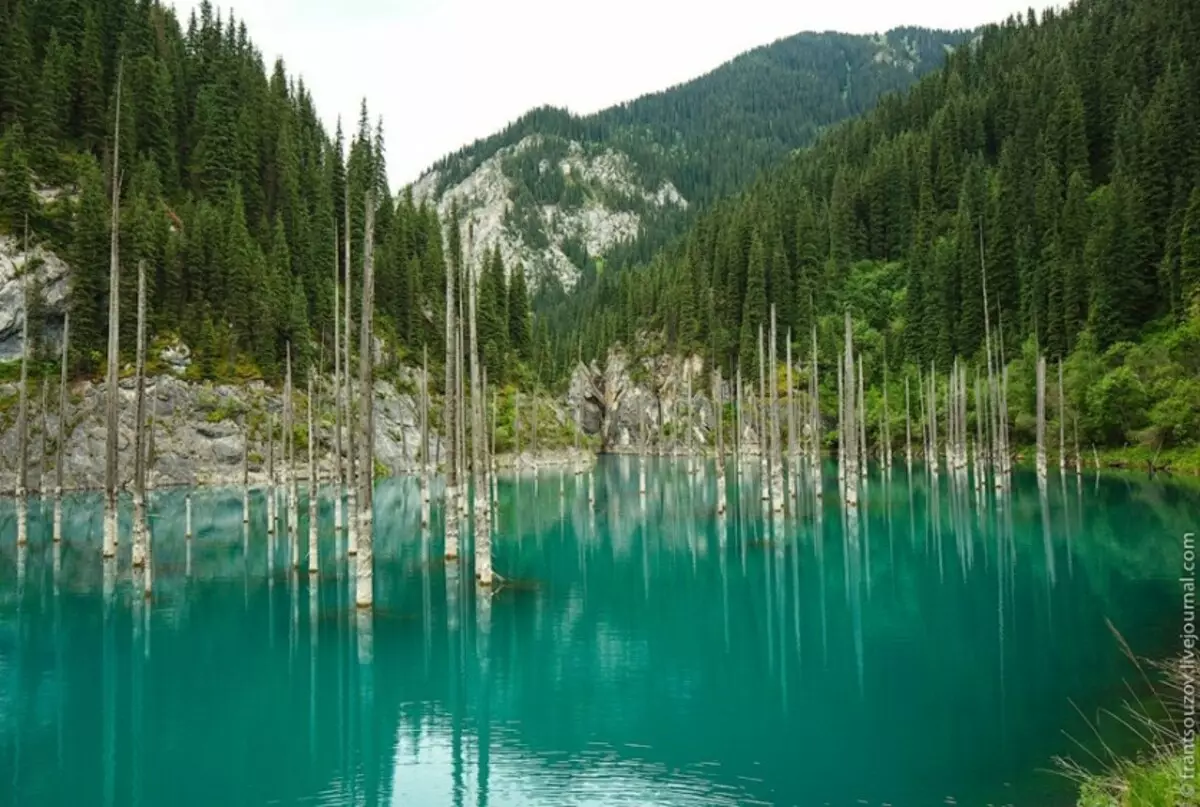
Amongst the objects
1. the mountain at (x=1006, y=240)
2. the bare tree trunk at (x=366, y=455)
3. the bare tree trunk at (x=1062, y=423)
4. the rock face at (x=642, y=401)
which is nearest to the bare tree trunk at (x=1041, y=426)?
the bare tree trunk at (x=1062, y=423)

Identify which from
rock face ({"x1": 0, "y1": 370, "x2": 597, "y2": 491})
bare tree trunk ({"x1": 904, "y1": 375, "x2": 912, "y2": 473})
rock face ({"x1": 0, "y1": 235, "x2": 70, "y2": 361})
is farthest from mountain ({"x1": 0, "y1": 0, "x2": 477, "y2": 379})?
bare tree trunk ({"x1": 904, "y1": 375, "x2": 912, "y2": 473})

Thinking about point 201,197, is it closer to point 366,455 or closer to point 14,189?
point 14,189

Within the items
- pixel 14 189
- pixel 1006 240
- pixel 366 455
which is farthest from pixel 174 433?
pixel 1006 240

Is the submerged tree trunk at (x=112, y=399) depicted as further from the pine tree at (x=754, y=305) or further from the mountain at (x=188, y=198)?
the pine tree at (x=754, y=305)

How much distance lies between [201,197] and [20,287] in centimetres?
3084

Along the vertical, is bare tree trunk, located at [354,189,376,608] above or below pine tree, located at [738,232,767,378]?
below

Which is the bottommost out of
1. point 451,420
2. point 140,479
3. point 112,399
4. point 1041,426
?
point 140,479

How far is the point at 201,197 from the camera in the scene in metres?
89.9

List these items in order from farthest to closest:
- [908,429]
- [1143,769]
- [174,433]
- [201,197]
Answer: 1. [201,197]
2. [908,429]
3. [174,433]
4. [1143,769]

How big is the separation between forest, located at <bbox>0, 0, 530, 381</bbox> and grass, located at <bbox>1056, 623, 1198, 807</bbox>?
55.1m

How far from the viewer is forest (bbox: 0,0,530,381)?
68.4 metres

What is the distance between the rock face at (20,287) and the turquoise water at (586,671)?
106 ft

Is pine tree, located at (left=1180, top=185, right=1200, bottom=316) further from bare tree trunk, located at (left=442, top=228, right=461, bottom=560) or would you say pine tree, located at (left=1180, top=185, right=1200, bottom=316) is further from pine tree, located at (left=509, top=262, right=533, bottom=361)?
pine tree, located at (left=509, top=262, right=533, bottom=361)

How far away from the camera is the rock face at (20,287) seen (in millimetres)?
61562
